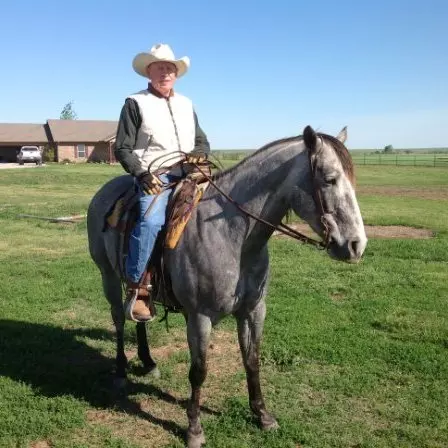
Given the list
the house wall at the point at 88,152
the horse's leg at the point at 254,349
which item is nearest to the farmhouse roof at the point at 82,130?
the house wall at the point at 88,152

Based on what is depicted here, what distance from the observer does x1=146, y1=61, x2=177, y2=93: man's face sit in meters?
4.18

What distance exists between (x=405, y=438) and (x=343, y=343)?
1.78 metres

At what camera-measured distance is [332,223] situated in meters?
3.08

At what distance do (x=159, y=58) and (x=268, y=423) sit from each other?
10.2 feet

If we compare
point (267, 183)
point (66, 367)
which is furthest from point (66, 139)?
point (267, 183)

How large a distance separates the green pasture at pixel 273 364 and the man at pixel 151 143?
1067mm

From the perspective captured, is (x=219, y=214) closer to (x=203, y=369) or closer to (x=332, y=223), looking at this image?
(x=332, y=223)


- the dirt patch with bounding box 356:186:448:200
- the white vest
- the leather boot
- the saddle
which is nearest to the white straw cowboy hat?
the white vest

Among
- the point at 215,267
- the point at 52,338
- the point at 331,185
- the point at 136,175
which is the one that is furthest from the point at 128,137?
the point at 52,338

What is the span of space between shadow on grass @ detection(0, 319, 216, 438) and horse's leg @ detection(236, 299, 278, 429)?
1.46 feet

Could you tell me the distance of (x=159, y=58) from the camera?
13.3ft

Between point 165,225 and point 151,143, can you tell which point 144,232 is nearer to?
point 165,225

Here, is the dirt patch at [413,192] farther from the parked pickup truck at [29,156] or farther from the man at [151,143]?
the parked pickup truck at [29,156]

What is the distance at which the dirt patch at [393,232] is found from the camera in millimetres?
11586
